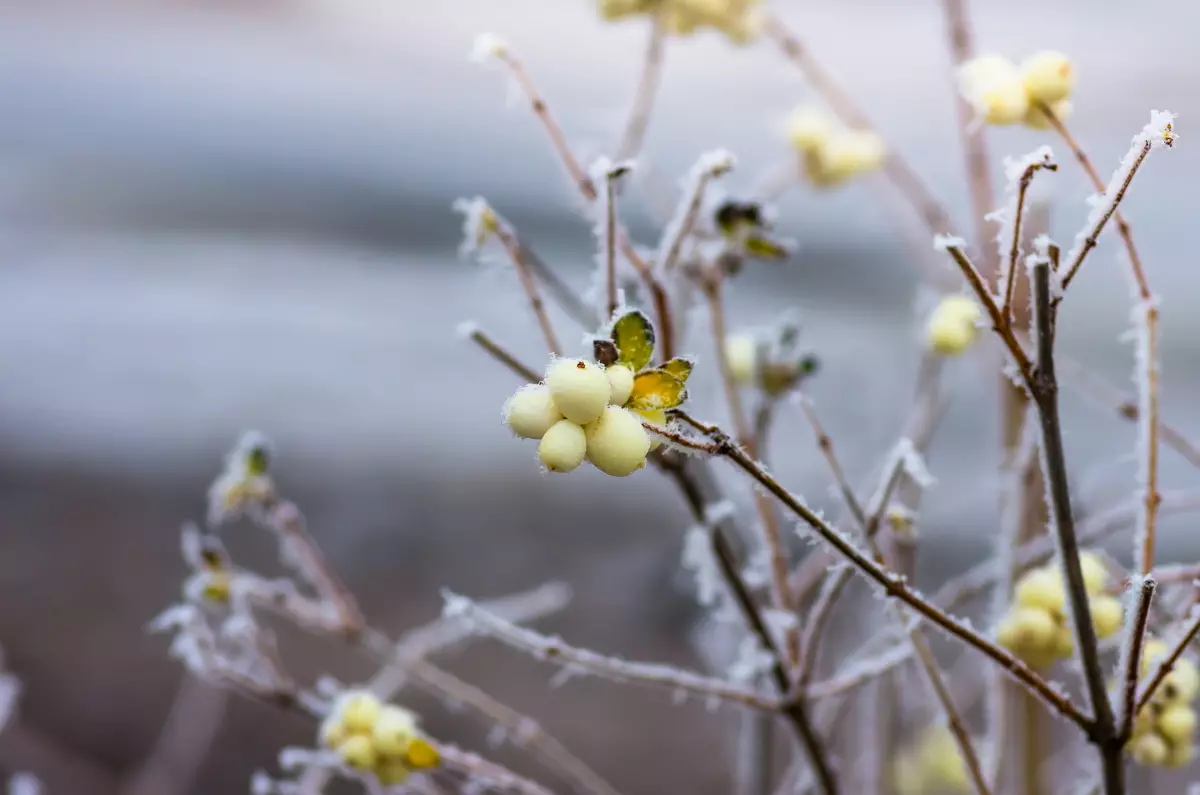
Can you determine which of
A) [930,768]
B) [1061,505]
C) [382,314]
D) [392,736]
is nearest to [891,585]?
[1061,505]

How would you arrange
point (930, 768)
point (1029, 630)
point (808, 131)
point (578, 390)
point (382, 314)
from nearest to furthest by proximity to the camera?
1. point (578, 390)
2. point (1029, 630)
3. point (808, 131)
4. point (930, 768)
5. point (382, 314)

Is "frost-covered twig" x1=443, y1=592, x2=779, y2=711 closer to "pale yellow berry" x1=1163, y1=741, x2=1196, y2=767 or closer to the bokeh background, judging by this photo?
"pale yellow berry" x1=1163, y1=741, x2=1196, y2=767

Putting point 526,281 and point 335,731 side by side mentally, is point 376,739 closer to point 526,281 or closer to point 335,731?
point 335,731

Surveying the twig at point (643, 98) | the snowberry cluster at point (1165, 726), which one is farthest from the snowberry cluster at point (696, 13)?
the snowberry cluster at point (1165, 726)

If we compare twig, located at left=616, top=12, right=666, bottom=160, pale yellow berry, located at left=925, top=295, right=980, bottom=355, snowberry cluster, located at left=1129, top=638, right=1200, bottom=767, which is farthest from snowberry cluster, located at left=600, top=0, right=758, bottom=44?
snowberry cluster, located at left=1129, top=638, right=1200, bottom=767

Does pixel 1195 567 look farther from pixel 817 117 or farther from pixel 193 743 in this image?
pixel 193 743

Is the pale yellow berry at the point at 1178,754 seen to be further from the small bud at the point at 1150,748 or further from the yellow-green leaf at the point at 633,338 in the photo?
the yellow-green leaf at the point at 633,338
